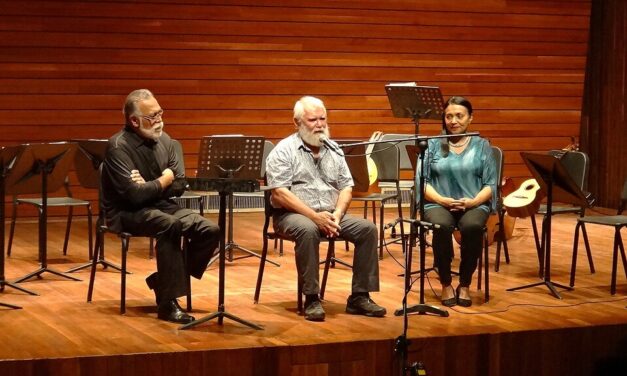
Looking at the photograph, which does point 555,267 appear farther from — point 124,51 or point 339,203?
point 124,51

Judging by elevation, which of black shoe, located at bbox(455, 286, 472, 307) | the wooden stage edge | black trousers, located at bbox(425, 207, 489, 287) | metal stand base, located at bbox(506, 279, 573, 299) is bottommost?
the wooden stage edge

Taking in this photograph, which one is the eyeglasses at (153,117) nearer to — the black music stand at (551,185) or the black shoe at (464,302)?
the black shoe at (464,302)

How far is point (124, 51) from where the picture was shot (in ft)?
30.2

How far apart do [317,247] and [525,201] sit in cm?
222

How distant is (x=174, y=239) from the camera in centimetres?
530

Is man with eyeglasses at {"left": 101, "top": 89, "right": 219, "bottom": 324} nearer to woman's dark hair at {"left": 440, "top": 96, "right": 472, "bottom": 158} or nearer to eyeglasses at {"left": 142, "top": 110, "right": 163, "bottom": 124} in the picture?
eyeglasses at {"left": 142, "top": 110, "right": 163, "bottom": 124}

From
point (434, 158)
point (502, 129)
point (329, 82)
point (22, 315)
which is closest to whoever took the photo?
point (22, 315)

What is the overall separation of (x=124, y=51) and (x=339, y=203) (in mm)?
4209

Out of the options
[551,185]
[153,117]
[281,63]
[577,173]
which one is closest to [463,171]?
[551,185]

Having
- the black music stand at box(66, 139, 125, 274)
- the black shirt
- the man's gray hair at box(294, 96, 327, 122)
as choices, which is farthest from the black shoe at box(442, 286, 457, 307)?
the black music stand at box(66, 139, 125, 274)

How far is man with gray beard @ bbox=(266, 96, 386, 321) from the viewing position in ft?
17.5

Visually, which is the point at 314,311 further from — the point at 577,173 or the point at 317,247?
the point at 577,173

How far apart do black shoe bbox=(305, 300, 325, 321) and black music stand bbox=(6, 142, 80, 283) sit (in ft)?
5.56

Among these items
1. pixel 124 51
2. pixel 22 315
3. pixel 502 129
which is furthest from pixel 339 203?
pixel 502 129
